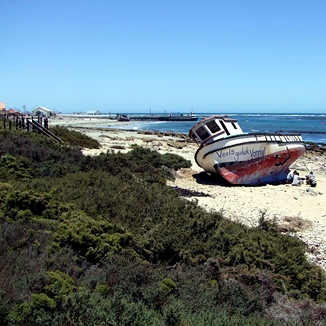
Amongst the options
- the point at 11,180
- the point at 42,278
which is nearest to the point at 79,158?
the point at 11,180

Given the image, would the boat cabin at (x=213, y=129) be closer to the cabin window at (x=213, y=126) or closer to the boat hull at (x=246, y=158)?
the cabin window at (x=213, y=126)

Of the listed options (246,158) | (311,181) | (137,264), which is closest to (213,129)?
(246,158)

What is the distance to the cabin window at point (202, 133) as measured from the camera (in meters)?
16.5

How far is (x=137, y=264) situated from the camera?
553 cm

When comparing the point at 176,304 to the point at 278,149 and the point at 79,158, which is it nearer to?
the point at 79,158

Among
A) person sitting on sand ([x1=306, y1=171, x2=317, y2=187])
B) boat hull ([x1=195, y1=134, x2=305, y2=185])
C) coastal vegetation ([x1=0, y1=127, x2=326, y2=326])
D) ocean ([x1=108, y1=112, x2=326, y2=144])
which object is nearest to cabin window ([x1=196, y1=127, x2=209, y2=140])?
boat hull ([x1=195, y1=134, x2=305, y2=185])

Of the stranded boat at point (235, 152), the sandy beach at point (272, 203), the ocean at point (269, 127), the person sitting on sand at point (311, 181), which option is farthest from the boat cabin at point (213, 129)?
the ocean at point (269, 127)

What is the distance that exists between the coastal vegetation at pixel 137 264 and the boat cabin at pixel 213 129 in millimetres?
6876

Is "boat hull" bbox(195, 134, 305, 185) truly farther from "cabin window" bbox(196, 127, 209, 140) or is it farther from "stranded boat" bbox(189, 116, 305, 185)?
"cabin window" bbox(196, 127, 209, 140)

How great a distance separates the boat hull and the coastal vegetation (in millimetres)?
6601

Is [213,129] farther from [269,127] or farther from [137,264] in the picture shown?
[269,127]

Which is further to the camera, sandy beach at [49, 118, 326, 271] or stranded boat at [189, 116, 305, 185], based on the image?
stranded boat at [189, 116, 305, 185]

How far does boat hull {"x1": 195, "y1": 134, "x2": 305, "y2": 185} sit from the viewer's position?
52.6ft

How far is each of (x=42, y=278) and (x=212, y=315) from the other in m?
1.93
